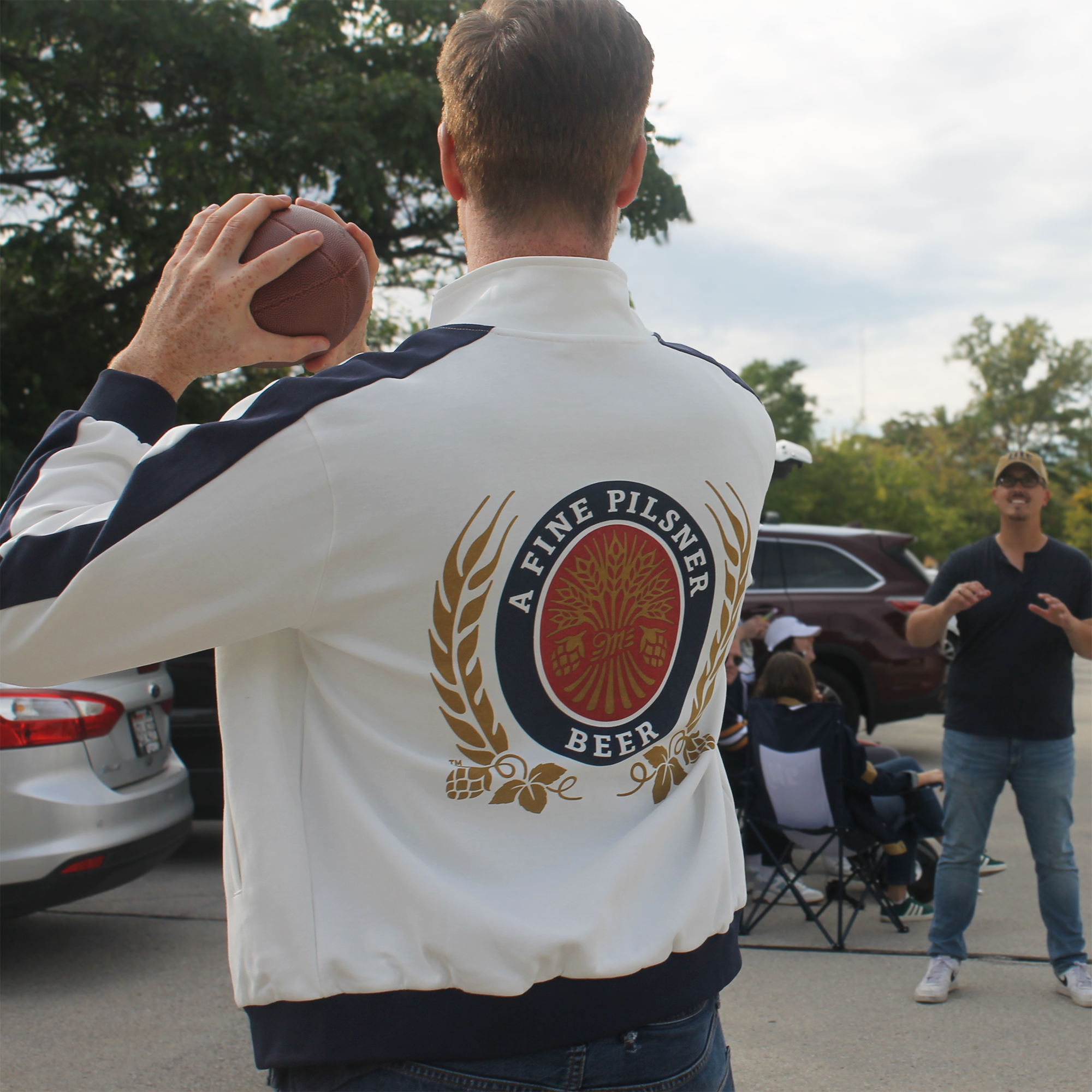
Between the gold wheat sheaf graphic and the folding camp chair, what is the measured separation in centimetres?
451

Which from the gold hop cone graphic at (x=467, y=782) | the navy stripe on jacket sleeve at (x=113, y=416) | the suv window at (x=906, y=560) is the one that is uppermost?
the navy stripe on jacket sleeve at (x=113, y=416)

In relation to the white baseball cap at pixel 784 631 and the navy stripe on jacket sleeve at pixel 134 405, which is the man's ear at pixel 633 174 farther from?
the white baseball cap at pixel 784 631

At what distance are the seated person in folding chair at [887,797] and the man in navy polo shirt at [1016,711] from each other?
54cm

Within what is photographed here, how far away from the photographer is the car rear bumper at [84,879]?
462 cm

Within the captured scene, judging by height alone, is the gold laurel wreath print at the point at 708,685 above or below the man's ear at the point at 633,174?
below

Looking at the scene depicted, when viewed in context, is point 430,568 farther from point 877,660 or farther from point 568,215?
point 877,660

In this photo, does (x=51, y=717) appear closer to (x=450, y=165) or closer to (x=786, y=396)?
(x=450, y=165)

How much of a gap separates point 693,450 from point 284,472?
0.47m

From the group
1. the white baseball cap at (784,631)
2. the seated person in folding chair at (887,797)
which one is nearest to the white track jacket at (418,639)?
the seated person in folding chair at (887,797)

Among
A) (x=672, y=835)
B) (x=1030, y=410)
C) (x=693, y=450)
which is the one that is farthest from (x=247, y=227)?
(x=1030, y=410)

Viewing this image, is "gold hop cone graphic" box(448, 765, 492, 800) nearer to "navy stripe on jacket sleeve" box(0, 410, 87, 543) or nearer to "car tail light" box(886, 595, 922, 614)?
"navy stripe on jacket sleeve" box(0, 410, 87, 543)

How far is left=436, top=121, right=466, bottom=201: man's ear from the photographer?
1315mm

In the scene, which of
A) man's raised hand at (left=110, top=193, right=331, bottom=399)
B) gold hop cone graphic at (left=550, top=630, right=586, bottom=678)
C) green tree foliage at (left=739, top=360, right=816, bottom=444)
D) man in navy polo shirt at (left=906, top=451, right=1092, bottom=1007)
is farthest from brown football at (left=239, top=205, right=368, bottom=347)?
green tree foliage at (left=739, top=360, right=816, bottom=444)

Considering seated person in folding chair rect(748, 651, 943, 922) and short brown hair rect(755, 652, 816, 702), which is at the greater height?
short brown hair rect(755, 652, 816, 702)
